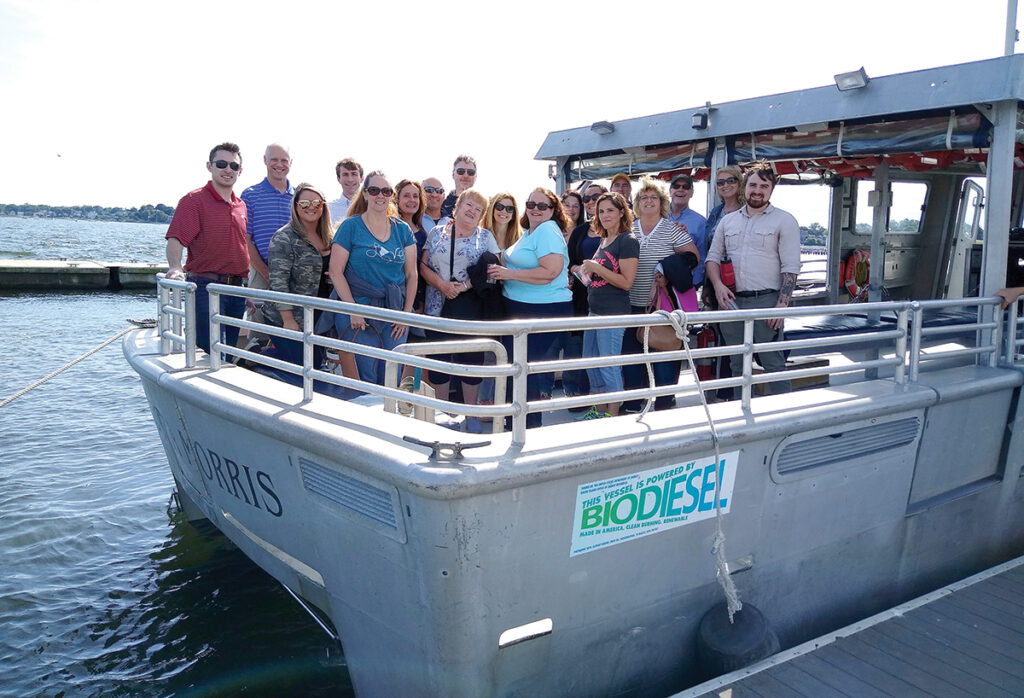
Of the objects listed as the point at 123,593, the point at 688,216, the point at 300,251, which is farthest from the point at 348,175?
the point at 123,593

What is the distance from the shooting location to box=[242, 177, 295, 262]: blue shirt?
6031 mm

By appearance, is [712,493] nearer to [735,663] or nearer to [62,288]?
[735,663]

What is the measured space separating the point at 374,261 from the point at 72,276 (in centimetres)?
3010

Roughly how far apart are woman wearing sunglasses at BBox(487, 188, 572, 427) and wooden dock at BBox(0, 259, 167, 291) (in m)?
27.0

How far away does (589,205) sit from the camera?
6.69m

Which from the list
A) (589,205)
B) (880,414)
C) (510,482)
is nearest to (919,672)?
(880,414)

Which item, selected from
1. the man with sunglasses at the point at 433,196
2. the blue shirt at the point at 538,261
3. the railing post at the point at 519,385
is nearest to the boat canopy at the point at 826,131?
the man with sunglasses at the point at 433,196

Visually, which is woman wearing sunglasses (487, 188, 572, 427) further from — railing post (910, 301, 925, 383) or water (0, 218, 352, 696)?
water (0, 218, 352, 696)

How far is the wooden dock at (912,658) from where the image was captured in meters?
3.84

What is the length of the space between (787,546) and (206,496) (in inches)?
139

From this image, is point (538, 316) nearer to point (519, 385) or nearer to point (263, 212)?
point (519, 385)

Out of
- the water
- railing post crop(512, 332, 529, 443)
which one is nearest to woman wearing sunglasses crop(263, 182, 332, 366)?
the water

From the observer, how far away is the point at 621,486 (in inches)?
140

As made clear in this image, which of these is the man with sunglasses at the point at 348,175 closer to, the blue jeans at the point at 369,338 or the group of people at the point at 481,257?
the group of people at the point at 481,257
